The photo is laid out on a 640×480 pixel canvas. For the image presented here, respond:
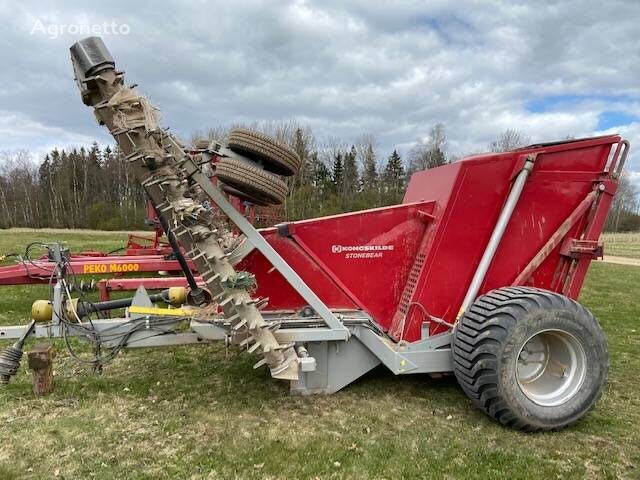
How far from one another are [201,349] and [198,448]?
93.4 inches

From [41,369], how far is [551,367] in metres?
4.23

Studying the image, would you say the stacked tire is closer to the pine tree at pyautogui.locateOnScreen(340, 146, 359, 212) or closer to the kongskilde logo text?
the kongskilde logo text

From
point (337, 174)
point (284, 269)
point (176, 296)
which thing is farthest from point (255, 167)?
point (337, 174)

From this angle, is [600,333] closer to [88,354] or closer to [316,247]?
[316,247]

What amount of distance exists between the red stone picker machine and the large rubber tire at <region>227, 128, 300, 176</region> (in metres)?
0.02

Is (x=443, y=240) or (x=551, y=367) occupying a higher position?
(x=443, y=240)

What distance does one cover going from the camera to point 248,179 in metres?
3.72

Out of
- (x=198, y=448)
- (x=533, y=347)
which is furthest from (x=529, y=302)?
(x=198, y=448)

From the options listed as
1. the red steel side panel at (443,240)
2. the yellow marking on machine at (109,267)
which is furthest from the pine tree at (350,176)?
the red steel side panel at (443,240)

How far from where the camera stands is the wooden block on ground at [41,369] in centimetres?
426

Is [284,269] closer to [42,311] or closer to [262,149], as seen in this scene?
[262,149]

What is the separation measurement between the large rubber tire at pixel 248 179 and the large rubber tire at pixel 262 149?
0.12m

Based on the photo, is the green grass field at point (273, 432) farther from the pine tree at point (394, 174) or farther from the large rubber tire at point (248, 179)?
the pine tree at point (394, 174)

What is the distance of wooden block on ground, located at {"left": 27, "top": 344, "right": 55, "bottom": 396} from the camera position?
14.0ft
